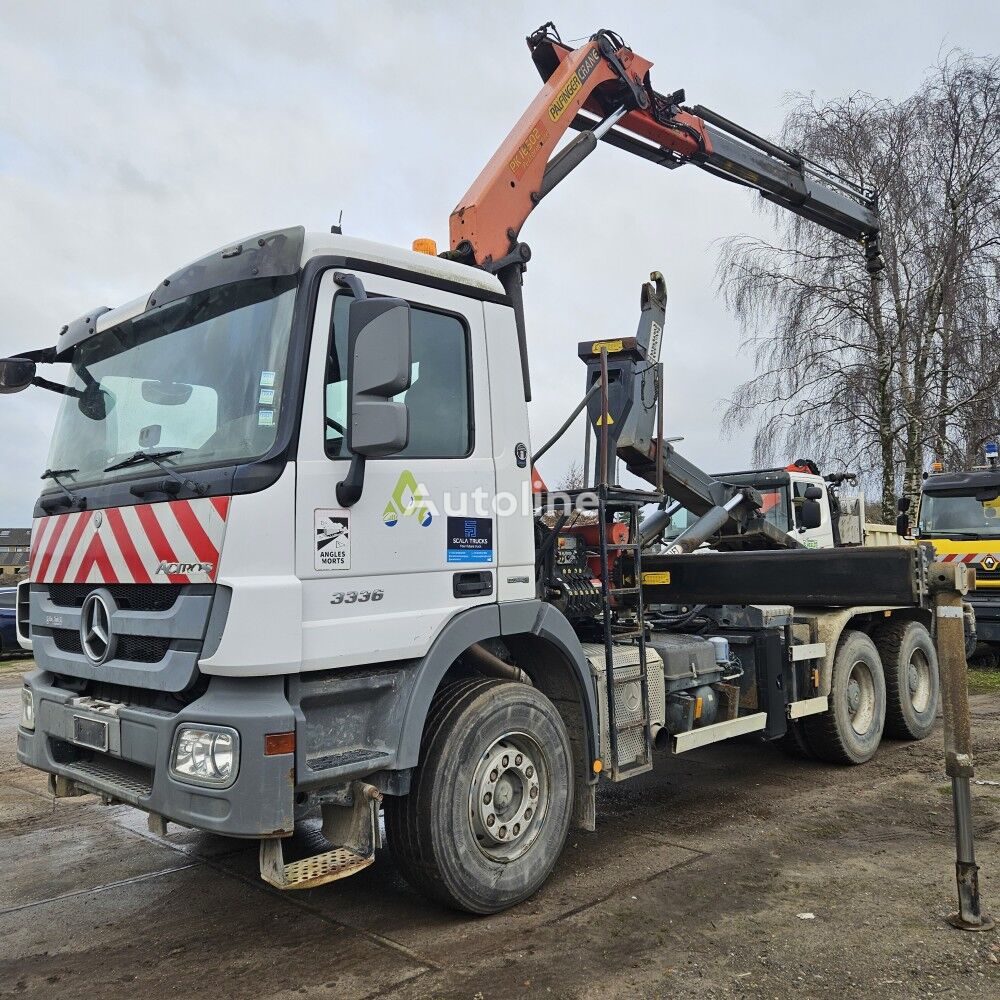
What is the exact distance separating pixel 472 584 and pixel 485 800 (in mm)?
957

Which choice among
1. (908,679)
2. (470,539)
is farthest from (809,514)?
(470,539)

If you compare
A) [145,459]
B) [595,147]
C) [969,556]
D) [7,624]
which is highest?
[595,147]

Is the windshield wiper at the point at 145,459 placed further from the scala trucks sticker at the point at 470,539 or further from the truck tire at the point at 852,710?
the truck tire at the point at 852,710

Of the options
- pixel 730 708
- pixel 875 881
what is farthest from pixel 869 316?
pixel 875 881

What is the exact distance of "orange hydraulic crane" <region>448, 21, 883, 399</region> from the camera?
17.8 feet

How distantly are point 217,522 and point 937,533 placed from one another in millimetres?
11688

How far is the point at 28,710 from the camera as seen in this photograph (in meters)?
4.30

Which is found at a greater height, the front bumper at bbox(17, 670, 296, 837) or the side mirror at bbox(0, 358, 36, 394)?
the side mirror at bbox(0, 358, 36, 394)

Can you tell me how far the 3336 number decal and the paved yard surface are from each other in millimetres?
1454

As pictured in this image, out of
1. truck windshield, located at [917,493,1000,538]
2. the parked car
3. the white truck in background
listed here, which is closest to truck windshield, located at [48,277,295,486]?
the white truck in background

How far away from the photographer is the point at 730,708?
227 inches

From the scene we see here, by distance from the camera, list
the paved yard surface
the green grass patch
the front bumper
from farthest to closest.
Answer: the green grass patch → the paved yard surface → the front bumper

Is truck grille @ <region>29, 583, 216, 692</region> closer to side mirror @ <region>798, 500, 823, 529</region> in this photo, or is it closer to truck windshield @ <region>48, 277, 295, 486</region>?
truck windshield @ <region>48, 277, 295, 486</region>

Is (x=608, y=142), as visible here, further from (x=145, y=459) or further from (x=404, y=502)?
(x=145, y=459)
